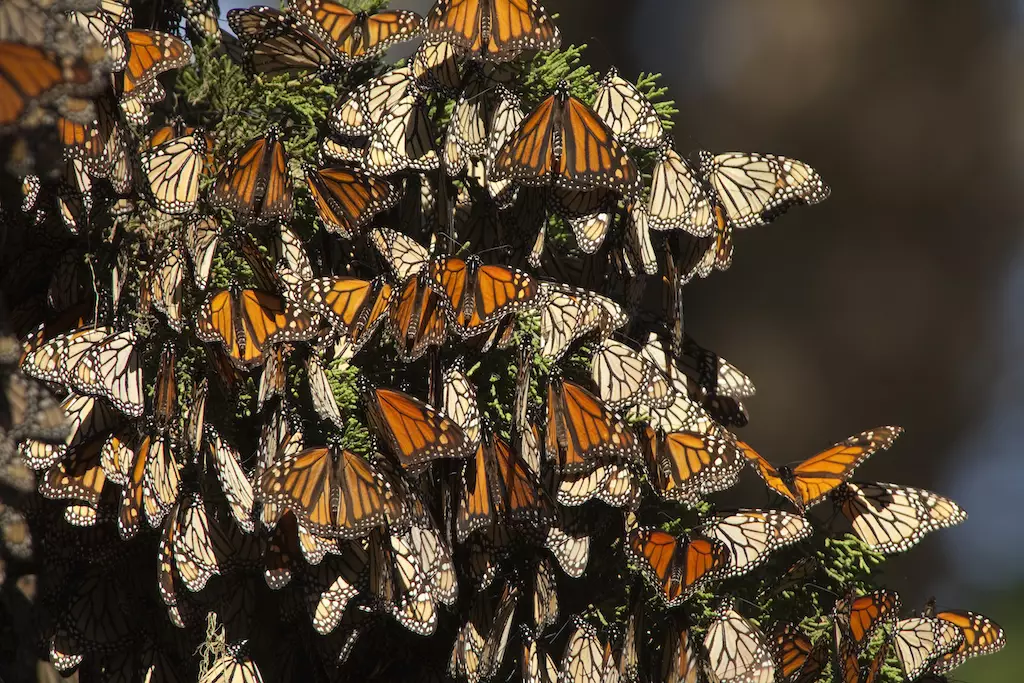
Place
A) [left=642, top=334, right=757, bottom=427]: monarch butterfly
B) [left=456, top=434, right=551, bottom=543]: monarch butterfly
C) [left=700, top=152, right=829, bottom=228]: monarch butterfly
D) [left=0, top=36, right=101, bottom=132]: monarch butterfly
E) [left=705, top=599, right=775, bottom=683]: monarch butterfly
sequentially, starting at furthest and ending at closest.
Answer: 1. [left=642, top=334, right=757, bottom=427]: monarch butterfly
2. [left=700, top=152, right=829, bottom=228]: monarch butterfly
3. [left=705, top=599, right=775, bottom=683]: monarch butterfly
4. [left=456, top=434, right=551, bottom=543]: monarch butterfly
5. [left=0, top=36, right=101, bottom=132]: monarch butterfly

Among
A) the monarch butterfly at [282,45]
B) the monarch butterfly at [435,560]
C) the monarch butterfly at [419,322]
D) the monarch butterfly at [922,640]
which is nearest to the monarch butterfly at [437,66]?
the monarch butterfly at [282,45]

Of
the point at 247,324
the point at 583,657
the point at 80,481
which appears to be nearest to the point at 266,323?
the point at 247,324

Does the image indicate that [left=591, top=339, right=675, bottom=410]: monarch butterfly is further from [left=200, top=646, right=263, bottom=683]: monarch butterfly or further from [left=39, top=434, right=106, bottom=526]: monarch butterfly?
[left=39, top=434, right=106, bottom=526]: monarch butterfly

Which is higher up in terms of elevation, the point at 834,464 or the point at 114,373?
the point at 114,373

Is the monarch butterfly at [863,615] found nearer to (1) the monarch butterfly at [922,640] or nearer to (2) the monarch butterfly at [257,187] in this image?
(1) the monarch butterfly at [922,640]

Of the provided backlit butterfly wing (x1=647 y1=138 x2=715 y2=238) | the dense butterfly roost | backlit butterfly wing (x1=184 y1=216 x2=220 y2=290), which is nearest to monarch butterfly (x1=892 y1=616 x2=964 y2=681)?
the dense butterfly roost

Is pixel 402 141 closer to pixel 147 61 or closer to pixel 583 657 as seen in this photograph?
pixel 147 61
